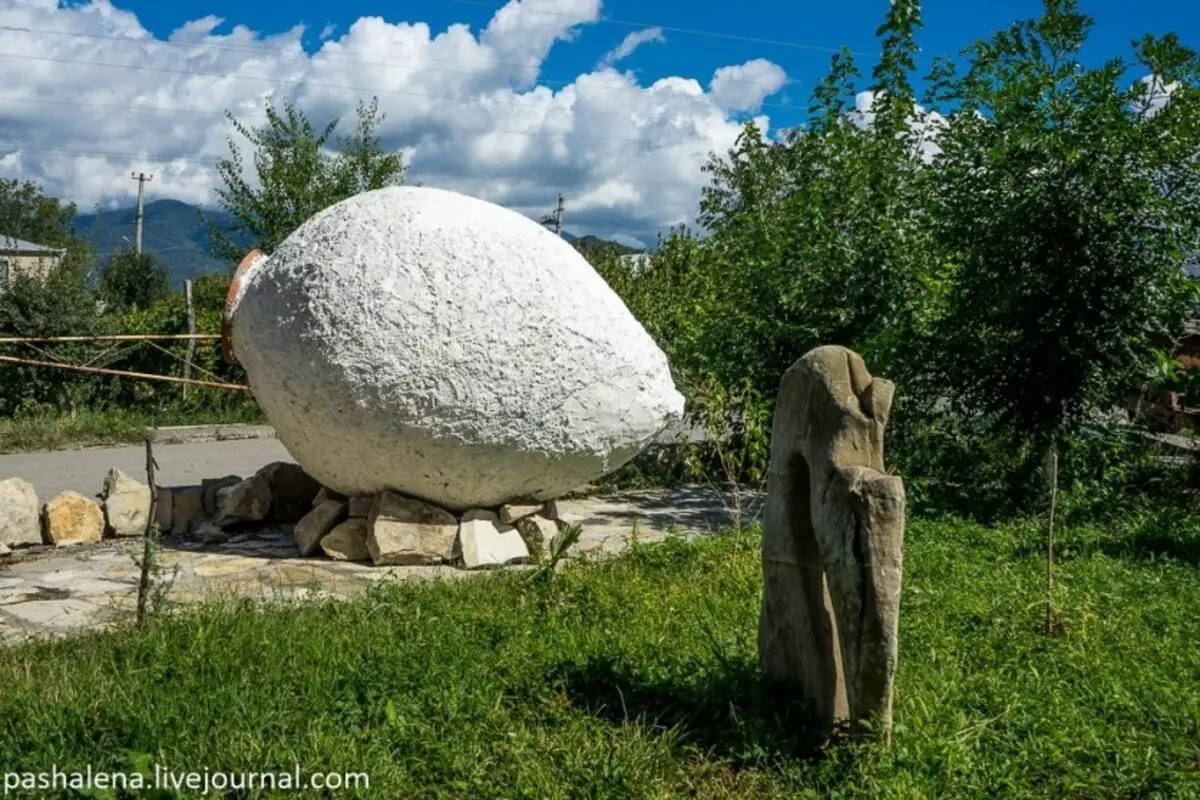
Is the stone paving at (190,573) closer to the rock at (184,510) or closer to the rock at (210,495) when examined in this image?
the rock at (184,510)

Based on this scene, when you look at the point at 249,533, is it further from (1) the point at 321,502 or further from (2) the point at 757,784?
(2) the point at 757,784

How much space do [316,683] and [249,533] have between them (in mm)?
3876

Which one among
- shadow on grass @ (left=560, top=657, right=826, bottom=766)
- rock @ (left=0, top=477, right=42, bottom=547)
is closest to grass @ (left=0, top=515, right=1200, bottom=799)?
shadow on grass @ (left=560, top=657, right=826, bottom=766)

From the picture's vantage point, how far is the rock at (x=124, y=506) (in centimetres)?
773

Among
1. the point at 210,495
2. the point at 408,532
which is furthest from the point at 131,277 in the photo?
the point at 408,532

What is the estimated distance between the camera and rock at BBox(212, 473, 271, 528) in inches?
313

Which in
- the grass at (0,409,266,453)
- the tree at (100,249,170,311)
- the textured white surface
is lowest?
the grass at (0,409,266,453)

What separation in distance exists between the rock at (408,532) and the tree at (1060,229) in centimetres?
429

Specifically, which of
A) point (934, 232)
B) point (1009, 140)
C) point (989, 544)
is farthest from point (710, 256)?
point (989, 544)

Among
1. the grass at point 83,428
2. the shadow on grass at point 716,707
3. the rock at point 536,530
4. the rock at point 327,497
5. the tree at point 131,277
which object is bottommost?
the shadow on grass at point 716,707

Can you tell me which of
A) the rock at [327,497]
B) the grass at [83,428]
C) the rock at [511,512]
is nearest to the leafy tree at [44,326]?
the grass at [83,428]

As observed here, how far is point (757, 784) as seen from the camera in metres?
3.76

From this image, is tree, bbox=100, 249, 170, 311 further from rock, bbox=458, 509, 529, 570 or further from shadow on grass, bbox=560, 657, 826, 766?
shadow on grass, bbox=560, 657, 826, 766

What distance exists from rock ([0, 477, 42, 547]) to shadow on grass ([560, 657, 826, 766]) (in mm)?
4605
